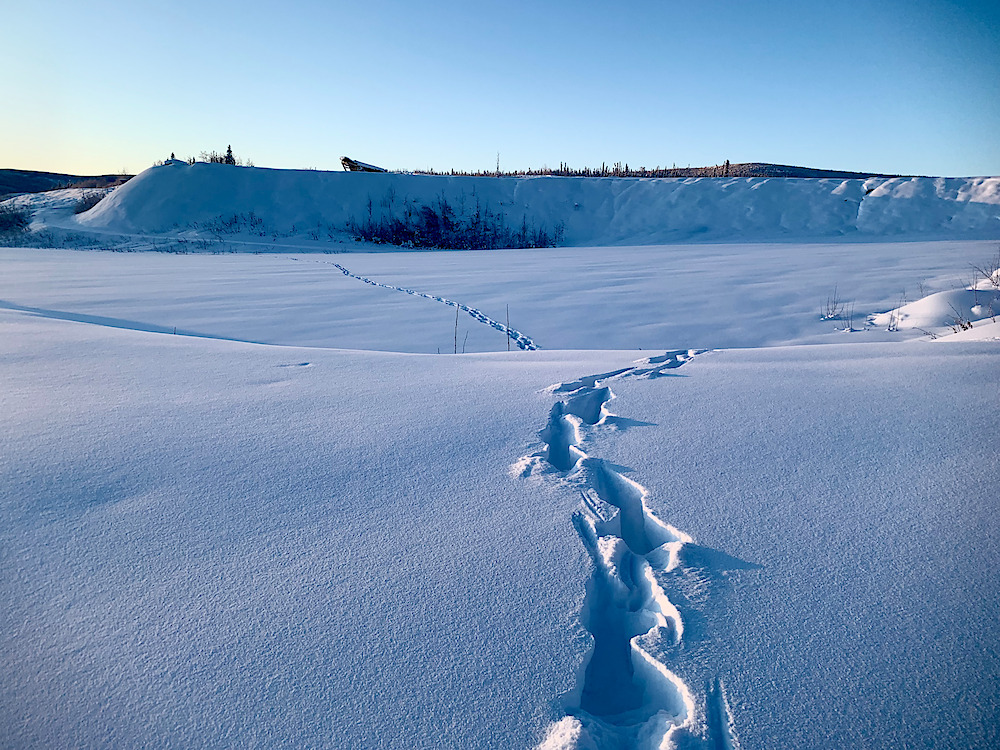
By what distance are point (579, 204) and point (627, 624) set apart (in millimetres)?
19185

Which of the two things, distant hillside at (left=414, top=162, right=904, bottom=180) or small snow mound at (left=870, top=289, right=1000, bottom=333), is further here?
distant hillside at (left=414, top=162, right=904, bottom=180)

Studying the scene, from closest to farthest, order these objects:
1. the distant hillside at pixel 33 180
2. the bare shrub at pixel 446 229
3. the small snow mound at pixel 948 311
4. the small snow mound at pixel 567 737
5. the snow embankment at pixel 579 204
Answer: the small snow mound at pixel 567 737 → the small snow mound at pixel 948 311 → the snow embankment at pixel 579 204 → the bare shrub at pixel 446 229 → the distant hillside at pixel 33 180

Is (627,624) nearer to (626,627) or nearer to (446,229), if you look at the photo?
(626,627)

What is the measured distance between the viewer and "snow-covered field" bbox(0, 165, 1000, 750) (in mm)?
968

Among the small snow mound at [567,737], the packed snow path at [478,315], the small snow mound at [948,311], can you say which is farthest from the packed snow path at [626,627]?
the small snow mound at [948,311]

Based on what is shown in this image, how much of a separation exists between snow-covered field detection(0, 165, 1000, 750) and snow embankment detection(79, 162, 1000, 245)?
46.0 feet

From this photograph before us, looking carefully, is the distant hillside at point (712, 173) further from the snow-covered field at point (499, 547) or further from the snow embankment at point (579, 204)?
the snow-covered field at point (499, 547)

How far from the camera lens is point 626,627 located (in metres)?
1.20

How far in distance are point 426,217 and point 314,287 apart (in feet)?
38.5

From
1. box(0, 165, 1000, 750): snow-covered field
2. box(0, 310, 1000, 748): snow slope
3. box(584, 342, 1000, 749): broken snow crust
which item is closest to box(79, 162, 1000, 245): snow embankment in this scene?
box(584, 342, 1000, 749): broken snow crust

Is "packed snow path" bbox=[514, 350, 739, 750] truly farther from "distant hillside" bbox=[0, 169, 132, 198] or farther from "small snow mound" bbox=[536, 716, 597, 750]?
"distant hillside" bbox=[0, 169, 132, 198]

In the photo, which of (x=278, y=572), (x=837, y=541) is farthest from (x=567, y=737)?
(x=837, y=541)

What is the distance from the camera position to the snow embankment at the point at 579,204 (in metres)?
14.9

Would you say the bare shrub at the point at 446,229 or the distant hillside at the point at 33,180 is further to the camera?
the distant hillside at the point at 33,180
